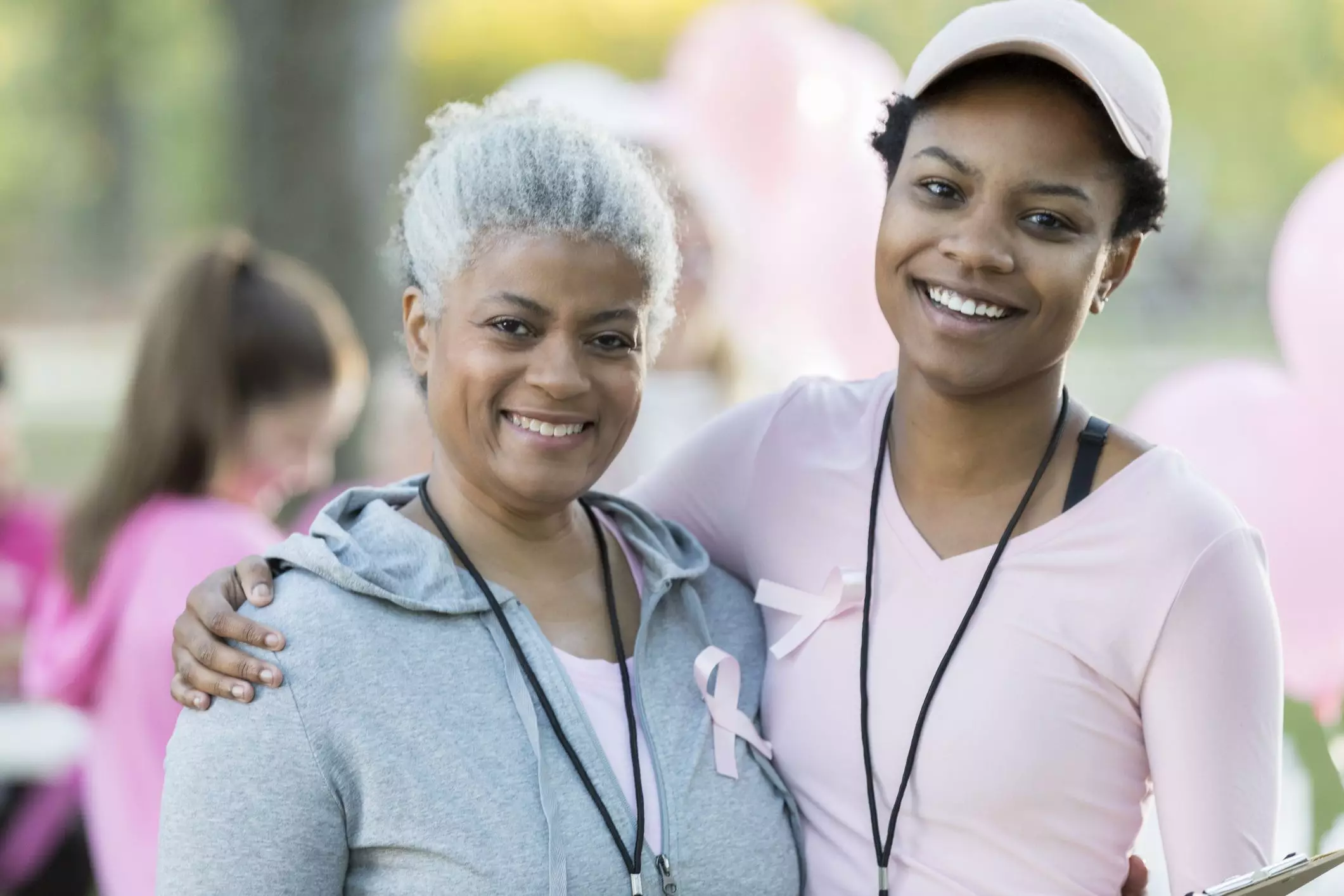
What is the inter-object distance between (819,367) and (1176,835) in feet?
9.22

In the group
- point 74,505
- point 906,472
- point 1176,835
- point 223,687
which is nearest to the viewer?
point 223,687

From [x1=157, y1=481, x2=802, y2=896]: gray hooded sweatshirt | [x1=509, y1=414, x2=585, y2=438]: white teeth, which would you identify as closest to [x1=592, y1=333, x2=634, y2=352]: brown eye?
[x1=509, y1=414, x2=585, y2=438]: white teeth

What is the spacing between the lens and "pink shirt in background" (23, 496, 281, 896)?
2768 millimetres

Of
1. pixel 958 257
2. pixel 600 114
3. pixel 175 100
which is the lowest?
pixel 958 257

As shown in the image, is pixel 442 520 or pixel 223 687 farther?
pixel 442 520

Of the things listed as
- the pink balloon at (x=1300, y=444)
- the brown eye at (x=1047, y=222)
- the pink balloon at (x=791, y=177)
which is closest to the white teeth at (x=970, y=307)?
the brown eye at (x=1047, y=222)

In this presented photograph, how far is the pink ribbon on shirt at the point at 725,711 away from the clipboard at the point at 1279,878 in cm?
59

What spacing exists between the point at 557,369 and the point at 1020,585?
2.09 ft

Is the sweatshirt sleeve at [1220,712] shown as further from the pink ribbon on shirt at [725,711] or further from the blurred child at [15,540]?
the blurred child at [15,540]

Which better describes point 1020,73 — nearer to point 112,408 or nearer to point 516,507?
point 516,507

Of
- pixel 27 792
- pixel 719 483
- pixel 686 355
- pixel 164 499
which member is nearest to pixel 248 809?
pixel 719 483

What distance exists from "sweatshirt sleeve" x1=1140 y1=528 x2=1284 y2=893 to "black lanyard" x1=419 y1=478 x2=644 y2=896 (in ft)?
2.05

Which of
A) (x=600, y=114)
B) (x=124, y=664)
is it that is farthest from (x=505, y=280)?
(x=600, y=114)

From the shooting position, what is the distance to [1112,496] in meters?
1.82
